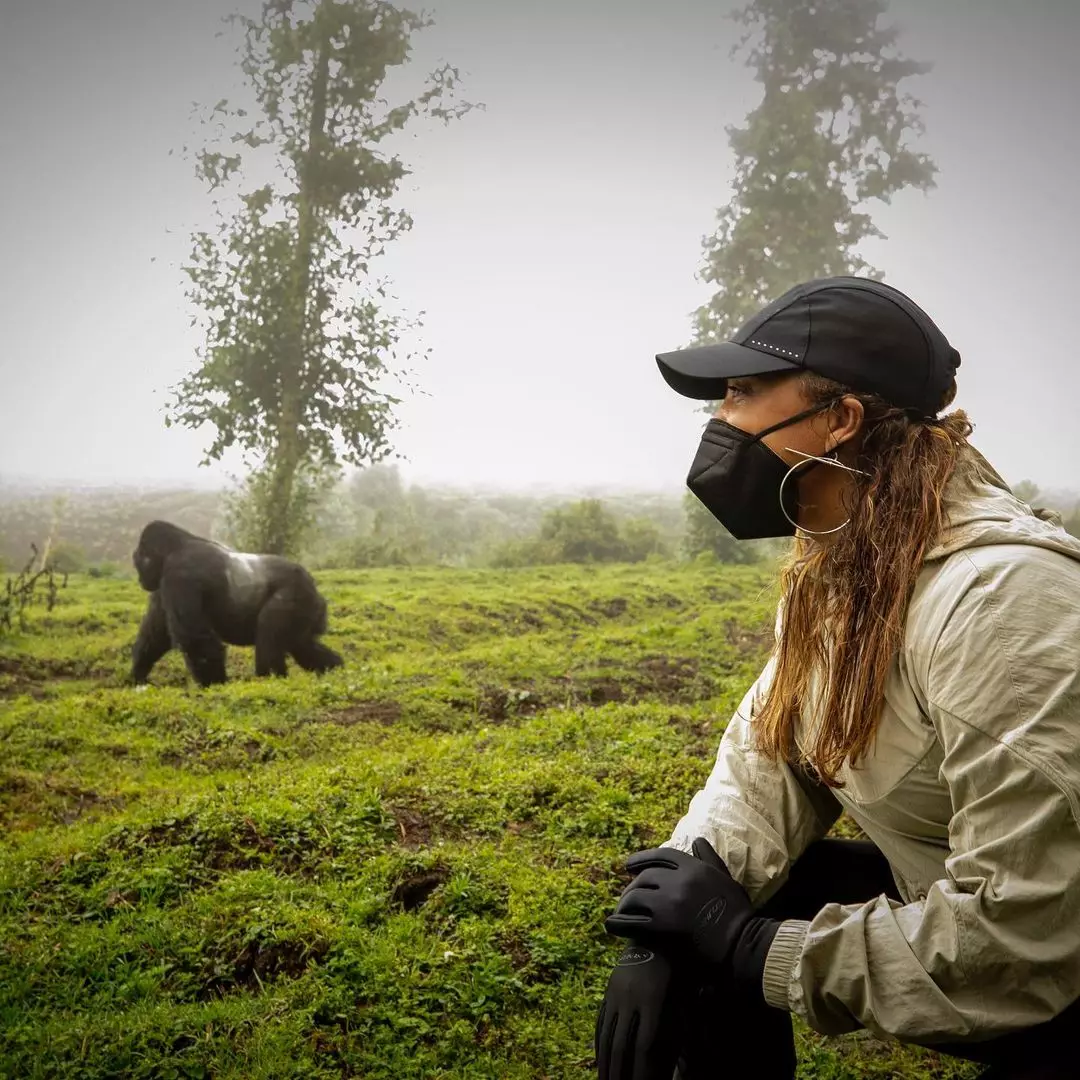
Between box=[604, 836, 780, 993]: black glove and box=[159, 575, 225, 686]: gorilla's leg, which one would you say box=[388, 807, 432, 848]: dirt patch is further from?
box=[159, 575, 225, 686]: gorilla's leg

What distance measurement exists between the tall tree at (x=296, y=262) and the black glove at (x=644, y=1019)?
689cm

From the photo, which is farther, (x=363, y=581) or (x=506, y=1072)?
(x=363, y=581)

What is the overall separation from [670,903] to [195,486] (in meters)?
7.01

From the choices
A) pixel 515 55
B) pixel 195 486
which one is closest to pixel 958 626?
A: pixel 195 486

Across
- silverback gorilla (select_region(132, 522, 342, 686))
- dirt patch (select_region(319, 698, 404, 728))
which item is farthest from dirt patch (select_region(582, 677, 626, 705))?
silverback gorilla (select_region(132, 522, 342, 686))

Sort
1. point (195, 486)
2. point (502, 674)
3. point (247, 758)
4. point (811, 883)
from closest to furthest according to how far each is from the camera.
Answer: point (811, 883), point (247, 758), point (502, 674), point (195, 486)

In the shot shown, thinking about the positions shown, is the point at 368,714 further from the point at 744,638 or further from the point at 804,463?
the point at 804,463

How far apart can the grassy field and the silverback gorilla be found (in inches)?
7.6

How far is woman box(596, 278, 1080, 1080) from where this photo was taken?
4.56ft

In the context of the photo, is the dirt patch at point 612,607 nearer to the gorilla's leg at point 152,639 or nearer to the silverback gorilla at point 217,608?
the silverback gorilla at point 217,608

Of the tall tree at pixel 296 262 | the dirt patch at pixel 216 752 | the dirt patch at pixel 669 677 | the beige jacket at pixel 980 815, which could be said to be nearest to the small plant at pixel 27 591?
the tall tree at pixel 296 262

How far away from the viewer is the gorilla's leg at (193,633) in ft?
21.0

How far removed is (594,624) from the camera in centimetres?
893

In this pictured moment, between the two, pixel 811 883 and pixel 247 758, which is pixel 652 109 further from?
pixel 811 883
